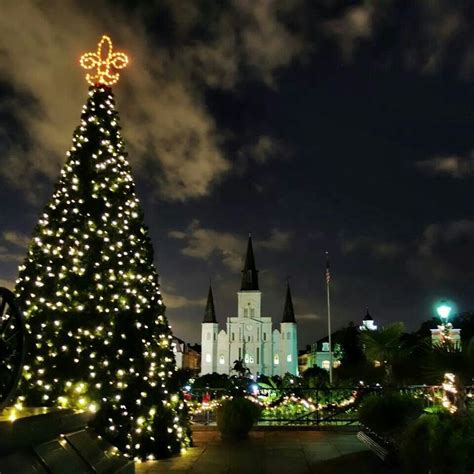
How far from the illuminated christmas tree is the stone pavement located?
703 mm

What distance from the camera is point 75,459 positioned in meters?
6.34

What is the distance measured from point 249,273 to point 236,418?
103 meters

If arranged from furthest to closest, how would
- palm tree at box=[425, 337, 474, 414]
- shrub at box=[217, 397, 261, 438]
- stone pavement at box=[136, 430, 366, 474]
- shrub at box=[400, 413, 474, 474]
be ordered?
shrub at box=[217, 397, 261, 438] < stone pavement at box=[136, 430, 366, 474] < palm tree at box=[425, 337, 474, 414] < shrub at box=[400, 413, 474, 474]

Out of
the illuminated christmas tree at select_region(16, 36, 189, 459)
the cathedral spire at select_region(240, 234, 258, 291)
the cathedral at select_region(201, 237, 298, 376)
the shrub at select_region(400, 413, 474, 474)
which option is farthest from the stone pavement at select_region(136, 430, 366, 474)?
the cathedral spire at select_region(240, 234, 258, 291)

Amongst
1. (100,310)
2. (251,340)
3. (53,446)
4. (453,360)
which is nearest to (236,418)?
(100,310)

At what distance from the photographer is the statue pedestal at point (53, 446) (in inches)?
209

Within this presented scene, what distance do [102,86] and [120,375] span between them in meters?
6.77

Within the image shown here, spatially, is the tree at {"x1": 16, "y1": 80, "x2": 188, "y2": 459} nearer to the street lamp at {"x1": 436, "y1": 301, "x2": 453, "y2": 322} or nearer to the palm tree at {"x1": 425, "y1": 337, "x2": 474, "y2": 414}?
the palm tree at {"x1": 425, "y1": 337, "x2": 474, "y2": 414}

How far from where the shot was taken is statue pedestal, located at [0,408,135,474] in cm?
530

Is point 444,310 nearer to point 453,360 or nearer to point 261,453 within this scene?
point 261,453

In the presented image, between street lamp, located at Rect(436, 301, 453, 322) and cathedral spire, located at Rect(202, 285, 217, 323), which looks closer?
street lamp, located at Rect(436, 301, 453, 322)

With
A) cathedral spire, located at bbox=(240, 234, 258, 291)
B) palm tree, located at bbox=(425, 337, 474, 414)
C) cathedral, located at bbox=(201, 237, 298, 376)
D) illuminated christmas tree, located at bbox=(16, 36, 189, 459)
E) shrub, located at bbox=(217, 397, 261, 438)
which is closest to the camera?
palm tree, located at bbox=(425, 337, 474, 414)

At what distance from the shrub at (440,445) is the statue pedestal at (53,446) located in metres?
3.90

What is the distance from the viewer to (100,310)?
33.8ft
